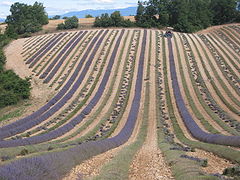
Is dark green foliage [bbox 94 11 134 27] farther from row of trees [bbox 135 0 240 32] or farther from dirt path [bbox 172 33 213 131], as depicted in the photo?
dirt path [bbox 172 33 213 131]

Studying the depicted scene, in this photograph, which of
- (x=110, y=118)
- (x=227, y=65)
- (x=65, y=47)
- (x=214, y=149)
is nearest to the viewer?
(x=214, y=149)

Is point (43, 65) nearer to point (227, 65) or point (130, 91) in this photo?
point (130, 91)

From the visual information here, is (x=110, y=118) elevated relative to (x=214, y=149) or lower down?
lower down

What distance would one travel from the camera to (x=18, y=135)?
35.6 m

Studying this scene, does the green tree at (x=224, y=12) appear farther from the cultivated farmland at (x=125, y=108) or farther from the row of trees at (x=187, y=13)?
the cultivated farmland at (x=125, y=108)

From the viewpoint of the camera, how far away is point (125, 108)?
4750 centimetres

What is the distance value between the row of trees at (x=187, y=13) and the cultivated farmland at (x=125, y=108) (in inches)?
351

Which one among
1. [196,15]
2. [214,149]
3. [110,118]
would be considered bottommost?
[110,118]

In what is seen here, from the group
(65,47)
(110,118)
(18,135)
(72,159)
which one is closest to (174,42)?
(65,47)

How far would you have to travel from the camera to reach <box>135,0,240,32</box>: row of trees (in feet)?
340

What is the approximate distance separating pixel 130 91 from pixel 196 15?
6343 cm

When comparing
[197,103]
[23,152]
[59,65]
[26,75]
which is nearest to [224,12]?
[59,65]

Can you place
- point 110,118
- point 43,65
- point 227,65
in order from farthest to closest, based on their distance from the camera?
point 43,65 < point 227,65 < point 110,118

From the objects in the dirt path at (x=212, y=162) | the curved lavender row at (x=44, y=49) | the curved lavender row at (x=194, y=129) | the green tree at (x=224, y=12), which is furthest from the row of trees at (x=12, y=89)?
the green tree at (x=224, y=12)
